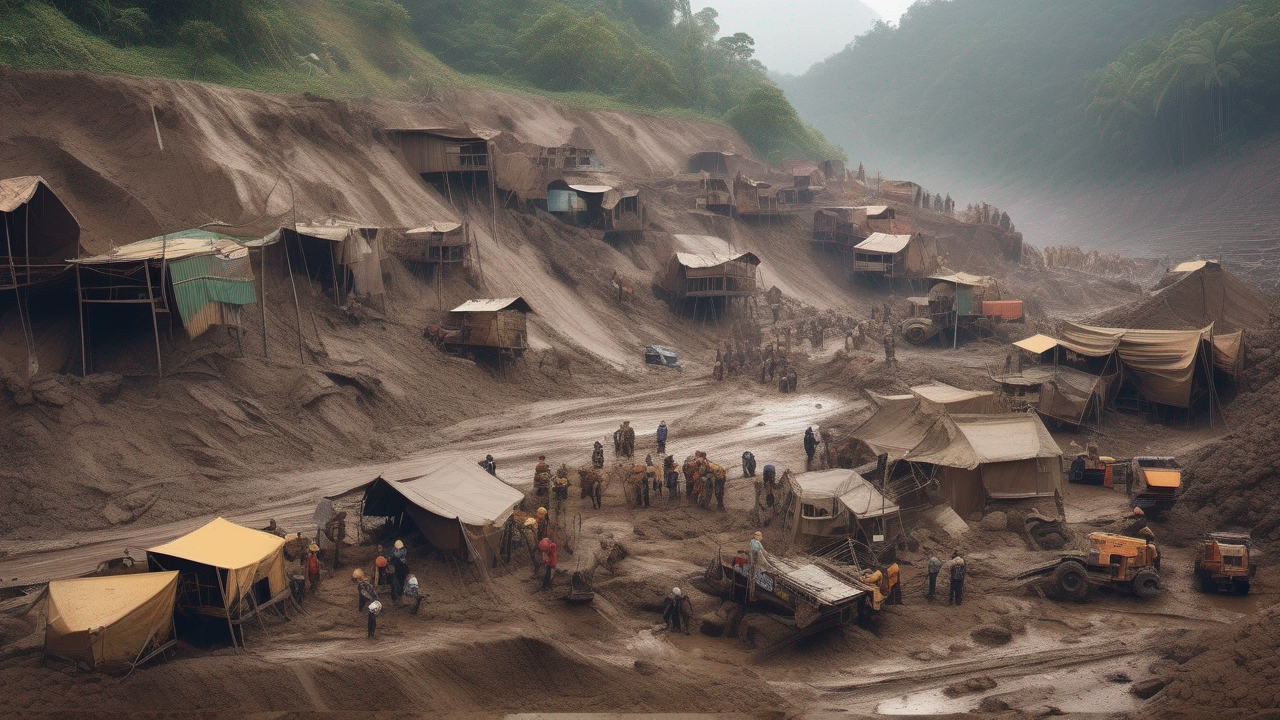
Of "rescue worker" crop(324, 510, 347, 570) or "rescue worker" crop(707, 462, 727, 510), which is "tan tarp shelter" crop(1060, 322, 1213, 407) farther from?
"rescue worker" crop(324, 510, 347, 570)

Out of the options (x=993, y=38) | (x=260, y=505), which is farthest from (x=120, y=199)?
(x=993, y=38)

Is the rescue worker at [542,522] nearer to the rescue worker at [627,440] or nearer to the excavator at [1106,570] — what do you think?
the rescue worker at [627,440]

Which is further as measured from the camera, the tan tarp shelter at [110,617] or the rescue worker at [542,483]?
the rescue worker at [542,483]

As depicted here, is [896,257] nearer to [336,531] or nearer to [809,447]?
[809,447]

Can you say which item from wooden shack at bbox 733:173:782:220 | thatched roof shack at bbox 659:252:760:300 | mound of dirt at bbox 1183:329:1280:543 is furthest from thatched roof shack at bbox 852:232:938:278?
mound of dirt at bbox 1183:329:1280:543

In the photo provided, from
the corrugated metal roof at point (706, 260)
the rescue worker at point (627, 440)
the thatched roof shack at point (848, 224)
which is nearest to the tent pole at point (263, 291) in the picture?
the rescue worker at point (627, 440)

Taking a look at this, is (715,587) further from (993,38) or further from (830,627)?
(993,38)
